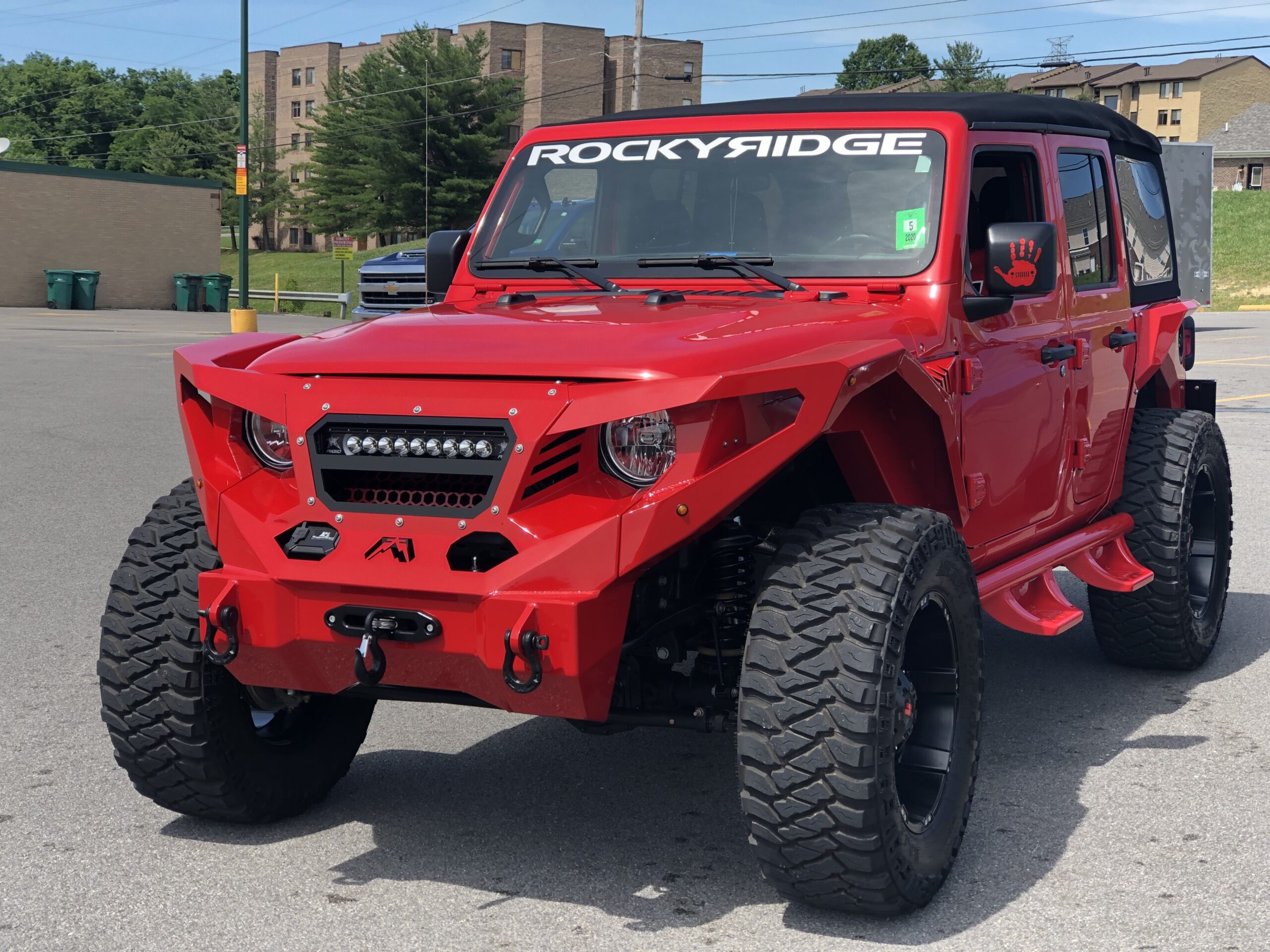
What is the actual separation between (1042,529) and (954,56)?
345ft

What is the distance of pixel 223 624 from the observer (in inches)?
147

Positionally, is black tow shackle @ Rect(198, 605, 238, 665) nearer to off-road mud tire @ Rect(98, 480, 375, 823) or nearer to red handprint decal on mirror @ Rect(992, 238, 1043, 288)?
off-road mud tire @ Rect(98, 480, 375, 823)

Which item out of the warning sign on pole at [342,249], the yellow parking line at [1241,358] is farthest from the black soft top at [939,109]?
the warning sign on pole at [342,249]

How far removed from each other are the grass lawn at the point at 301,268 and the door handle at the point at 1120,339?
49.6 m

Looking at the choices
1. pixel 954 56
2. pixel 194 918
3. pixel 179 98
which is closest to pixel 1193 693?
pixel 194 918

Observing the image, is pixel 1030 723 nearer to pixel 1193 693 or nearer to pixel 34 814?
pixel 1193 693

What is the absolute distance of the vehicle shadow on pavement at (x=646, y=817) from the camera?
3.93 m

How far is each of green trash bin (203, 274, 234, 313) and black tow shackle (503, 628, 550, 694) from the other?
39274 millimetres

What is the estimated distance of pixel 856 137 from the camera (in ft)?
16.4

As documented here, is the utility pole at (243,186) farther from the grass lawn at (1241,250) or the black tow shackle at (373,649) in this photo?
the grass lawn at (1241,250)

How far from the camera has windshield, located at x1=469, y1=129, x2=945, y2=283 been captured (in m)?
4.83

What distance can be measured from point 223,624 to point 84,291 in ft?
124

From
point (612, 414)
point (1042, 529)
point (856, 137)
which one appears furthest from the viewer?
point (1042, 529)

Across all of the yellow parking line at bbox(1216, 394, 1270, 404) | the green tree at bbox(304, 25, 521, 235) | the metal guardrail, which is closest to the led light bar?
the yellow parking line at bbox(1216, 394, 1270, 404)
